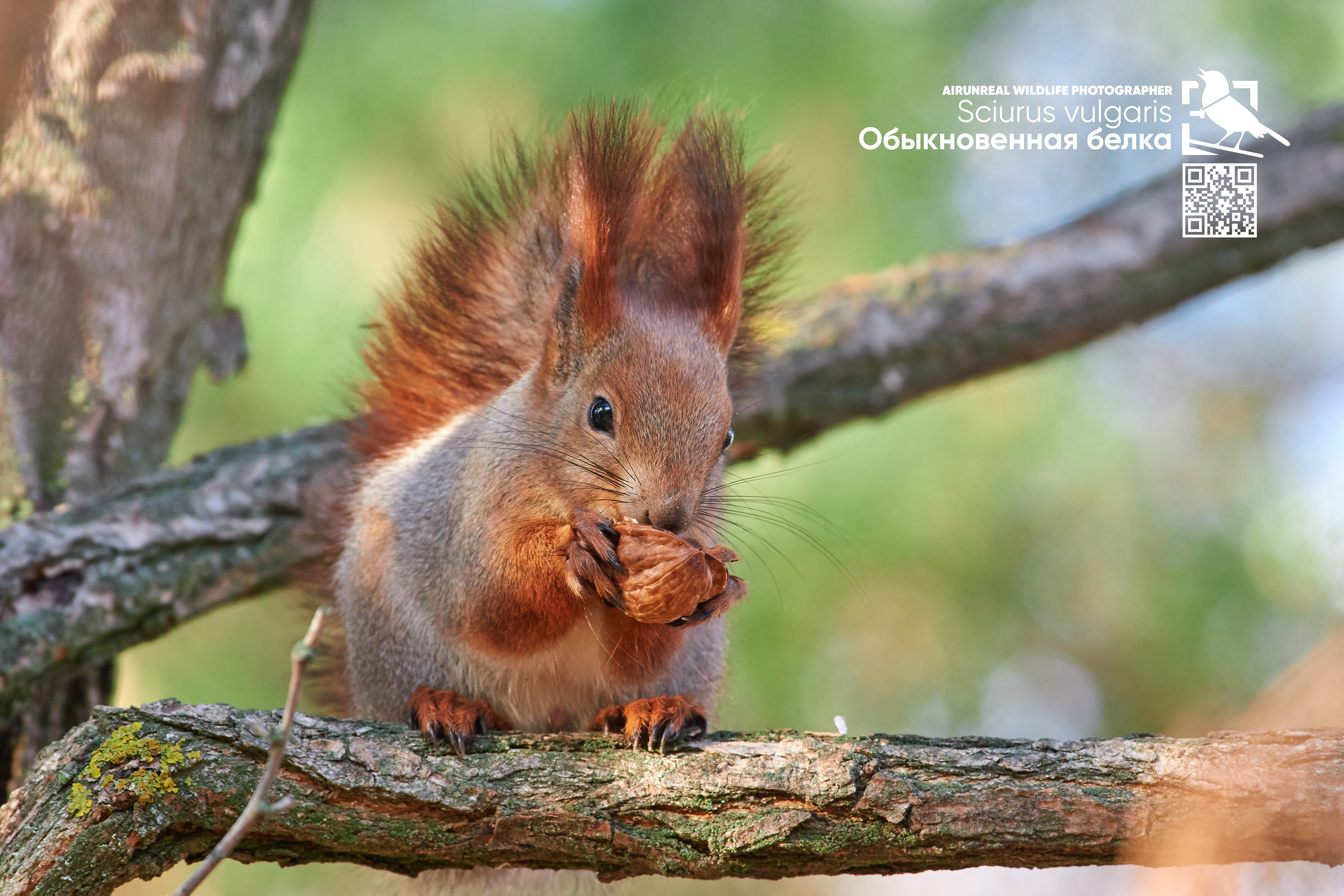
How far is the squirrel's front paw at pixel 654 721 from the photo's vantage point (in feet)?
7.44

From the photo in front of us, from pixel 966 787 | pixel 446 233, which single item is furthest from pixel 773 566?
pixel 966 787

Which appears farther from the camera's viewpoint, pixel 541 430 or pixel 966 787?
pixel 541 430

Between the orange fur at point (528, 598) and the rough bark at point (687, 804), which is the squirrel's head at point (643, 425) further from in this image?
the rough bark at point (687, 804)

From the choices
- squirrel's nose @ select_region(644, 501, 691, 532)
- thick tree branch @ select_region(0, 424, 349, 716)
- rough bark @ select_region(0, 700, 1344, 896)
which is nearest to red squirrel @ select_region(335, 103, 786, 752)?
squirrel's nose @ select_region(644, 501, 691, 532)

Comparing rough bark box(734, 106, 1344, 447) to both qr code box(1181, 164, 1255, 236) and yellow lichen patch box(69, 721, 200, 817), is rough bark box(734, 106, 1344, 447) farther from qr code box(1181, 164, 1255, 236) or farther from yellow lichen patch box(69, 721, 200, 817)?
yellow lichen patch box(69, 721, 200, 817)

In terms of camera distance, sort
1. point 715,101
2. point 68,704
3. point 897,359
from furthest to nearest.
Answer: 1. point 897,359
2. point 68,704
3. point 715,101

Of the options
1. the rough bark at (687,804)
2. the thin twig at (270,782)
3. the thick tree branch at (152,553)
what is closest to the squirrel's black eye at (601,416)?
the rough bark at (687,804)

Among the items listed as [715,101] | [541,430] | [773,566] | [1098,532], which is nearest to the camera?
[541,430]

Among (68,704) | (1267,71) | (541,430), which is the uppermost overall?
(1267,71)

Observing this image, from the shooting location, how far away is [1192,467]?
15.3 feet

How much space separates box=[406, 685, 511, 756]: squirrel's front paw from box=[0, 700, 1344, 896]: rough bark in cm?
8

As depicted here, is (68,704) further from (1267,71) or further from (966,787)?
(1267,71)

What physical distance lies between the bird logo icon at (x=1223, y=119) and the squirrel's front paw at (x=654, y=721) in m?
3.02

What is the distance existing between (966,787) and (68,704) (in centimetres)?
247
